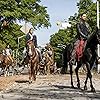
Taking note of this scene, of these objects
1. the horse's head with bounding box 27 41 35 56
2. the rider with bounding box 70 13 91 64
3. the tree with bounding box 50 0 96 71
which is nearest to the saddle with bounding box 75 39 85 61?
the rider with bounding box 70 13 91 64

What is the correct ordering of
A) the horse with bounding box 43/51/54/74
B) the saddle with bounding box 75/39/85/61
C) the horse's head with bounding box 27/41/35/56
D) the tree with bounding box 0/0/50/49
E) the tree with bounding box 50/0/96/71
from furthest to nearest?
the tree with bounding box 50/0/96/71
the tree with bounding box 0/0/50/49
the horse with bounding box 43/51/54/74
the horse's head with bounding box 27/41/35/56
the saddle with bounding box 75/39/85/61

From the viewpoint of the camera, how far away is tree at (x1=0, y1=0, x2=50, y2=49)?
49.8 meters

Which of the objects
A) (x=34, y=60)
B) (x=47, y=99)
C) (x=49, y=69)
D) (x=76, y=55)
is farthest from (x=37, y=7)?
(x=47, y=99)

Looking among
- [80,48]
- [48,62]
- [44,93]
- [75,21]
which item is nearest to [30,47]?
[80,48]

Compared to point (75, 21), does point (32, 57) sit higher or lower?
lower

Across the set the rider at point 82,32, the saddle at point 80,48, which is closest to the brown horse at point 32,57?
the rider at point 82,32

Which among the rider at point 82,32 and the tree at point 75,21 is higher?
the tree at point 75,21

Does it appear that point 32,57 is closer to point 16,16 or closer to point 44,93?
point 44,93

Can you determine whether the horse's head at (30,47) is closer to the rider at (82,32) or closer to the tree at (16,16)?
the rider at (82,32)

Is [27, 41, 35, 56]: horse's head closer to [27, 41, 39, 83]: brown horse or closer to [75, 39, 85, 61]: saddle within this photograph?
[27, 41, 39, 83]: brown horse

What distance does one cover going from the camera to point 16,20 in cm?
5238

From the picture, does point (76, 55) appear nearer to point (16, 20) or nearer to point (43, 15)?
point (16, 20)

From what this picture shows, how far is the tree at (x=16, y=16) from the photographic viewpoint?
49.8 m

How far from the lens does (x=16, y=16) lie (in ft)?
163
